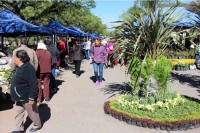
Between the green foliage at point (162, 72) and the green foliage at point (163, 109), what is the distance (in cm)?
36

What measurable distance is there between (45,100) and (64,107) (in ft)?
2.88

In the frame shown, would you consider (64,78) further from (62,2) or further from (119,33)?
(62,2)

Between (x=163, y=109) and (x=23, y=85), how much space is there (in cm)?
343

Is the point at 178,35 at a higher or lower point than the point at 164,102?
higher

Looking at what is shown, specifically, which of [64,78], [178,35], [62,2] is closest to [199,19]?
[178,35]

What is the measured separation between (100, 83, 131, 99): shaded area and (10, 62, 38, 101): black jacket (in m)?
4.78

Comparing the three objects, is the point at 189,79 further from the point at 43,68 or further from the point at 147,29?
the point at 43,68

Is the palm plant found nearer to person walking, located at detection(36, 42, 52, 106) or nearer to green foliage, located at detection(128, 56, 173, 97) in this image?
green foliage, located at detection(128, 56, 173, 97)

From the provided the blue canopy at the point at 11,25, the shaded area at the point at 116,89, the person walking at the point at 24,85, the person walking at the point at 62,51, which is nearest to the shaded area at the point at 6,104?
the person walking at the point at 24,85

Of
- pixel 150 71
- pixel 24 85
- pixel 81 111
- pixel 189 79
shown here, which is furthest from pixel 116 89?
pixel 24 85

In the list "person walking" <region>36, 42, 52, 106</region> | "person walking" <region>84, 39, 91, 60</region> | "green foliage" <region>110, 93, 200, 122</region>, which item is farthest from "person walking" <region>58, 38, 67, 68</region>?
"green foliage" <region>110, 93, 200, 122</region>

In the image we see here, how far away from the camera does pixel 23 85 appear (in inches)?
233

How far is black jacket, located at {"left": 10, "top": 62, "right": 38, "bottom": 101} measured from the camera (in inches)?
232

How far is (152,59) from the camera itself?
8.66 metres
